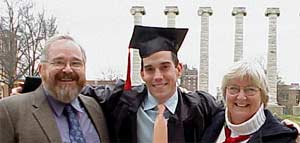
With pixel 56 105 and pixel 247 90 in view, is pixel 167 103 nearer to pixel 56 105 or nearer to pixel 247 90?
pixel 247 90

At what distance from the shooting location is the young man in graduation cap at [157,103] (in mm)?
4926

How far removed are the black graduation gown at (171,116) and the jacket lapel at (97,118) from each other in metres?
0.17

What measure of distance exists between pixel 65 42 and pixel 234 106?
1.55m

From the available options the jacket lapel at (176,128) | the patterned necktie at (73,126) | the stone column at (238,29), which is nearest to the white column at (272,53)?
the stone column at (238,29)

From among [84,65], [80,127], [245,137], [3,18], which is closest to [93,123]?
[80,127]

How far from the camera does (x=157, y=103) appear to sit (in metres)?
5.05

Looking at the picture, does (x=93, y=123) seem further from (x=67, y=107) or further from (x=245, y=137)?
(x=245, y=137)

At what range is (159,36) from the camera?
221 inches

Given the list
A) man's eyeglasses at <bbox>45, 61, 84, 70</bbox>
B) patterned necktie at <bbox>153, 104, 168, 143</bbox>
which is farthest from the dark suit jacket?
patterned necktie at <bbox>153, 104, 168, 143</bbox>

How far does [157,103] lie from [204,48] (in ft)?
107

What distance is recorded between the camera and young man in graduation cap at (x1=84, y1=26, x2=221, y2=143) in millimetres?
4926

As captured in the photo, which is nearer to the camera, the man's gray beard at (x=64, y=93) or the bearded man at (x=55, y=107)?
the bearded man at (x=55, y=107)

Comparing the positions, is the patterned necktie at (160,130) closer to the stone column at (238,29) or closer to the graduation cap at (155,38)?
the graduation cap at (155,38)

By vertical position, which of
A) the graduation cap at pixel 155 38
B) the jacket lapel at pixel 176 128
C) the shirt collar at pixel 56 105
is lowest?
the jacket lapel at pixel 176 128
